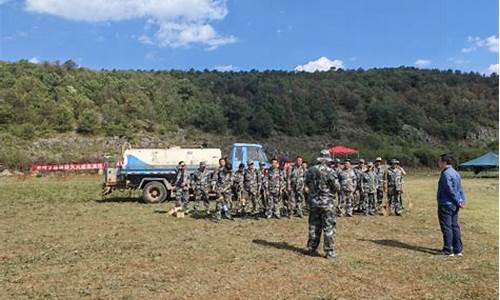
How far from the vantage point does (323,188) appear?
29.4ft

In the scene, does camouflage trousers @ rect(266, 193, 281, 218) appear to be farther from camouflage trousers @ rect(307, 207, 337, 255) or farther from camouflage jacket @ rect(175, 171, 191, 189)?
camouflage trousers @ rect(307, 207, 337, 255)

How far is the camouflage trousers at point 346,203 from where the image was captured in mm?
14625

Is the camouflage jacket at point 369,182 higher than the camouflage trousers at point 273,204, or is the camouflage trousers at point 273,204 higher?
the camouflage jacket at point 369,182

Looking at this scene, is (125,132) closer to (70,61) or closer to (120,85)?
(120,85)

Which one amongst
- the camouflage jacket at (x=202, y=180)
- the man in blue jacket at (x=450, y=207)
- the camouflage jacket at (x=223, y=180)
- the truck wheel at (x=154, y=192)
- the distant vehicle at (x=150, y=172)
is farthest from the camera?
the distant vehicle at (x=150, y=172)

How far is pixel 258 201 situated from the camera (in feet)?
47.1

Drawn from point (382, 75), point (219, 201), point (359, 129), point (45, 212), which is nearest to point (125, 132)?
point (359, 129)

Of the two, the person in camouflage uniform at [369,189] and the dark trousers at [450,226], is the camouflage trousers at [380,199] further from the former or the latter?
the dark trousers at [450,226]

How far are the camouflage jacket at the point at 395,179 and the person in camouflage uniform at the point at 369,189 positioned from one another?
44 cm

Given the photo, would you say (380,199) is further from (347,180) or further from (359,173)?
(347,180)

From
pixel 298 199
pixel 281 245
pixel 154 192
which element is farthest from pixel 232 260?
pixel 154 192

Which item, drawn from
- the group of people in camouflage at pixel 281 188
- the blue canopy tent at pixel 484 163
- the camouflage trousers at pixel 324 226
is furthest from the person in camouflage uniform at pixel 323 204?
the blue canopy tent at pixel 484 163

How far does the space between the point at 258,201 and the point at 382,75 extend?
283 ft

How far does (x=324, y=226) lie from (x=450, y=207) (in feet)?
7.42
